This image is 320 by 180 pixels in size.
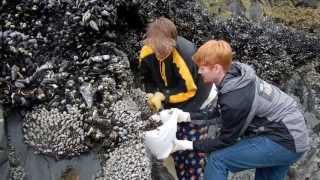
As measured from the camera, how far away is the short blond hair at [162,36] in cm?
504

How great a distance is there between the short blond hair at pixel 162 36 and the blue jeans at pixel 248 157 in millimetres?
1038

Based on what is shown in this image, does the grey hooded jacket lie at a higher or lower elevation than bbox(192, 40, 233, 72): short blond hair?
lower

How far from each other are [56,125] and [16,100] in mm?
426

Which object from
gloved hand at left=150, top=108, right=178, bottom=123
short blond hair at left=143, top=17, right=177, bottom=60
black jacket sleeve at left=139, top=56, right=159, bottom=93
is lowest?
gloved hand at left=150, top=108, right=178, bottom=123

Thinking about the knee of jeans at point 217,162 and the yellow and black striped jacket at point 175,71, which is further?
the yellow and black striped jacket at point 175,71

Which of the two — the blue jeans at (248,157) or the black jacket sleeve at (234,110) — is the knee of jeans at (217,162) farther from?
the black jacket sleeve at (234,110)

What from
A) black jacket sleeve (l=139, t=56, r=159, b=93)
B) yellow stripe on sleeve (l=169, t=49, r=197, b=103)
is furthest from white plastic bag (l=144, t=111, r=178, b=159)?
black jacket sleeve (l=139, t=56, r=159, b=93)

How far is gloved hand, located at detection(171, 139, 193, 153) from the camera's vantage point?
16.7 ft

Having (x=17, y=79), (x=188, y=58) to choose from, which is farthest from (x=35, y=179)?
(x=188, y=58)

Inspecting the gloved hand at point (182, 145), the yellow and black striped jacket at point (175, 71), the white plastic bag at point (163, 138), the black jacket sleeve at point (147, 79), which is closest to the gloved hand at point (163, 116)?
the white plastic bag at point (163, 138)

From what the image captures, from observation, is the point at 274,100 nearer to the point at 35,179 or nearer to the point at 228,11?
the point at 35,179

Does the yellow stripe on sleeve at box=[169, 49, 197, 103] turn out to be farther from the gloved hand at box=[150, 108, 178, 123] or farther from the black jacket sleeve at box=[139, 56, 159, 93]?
the black jacket sleeve at box=[139, 56, 159, 93]

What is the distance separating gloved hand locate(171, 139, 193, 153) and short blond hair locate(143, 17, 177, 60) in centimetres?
82

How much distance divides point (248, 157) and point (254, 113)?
0.47m
